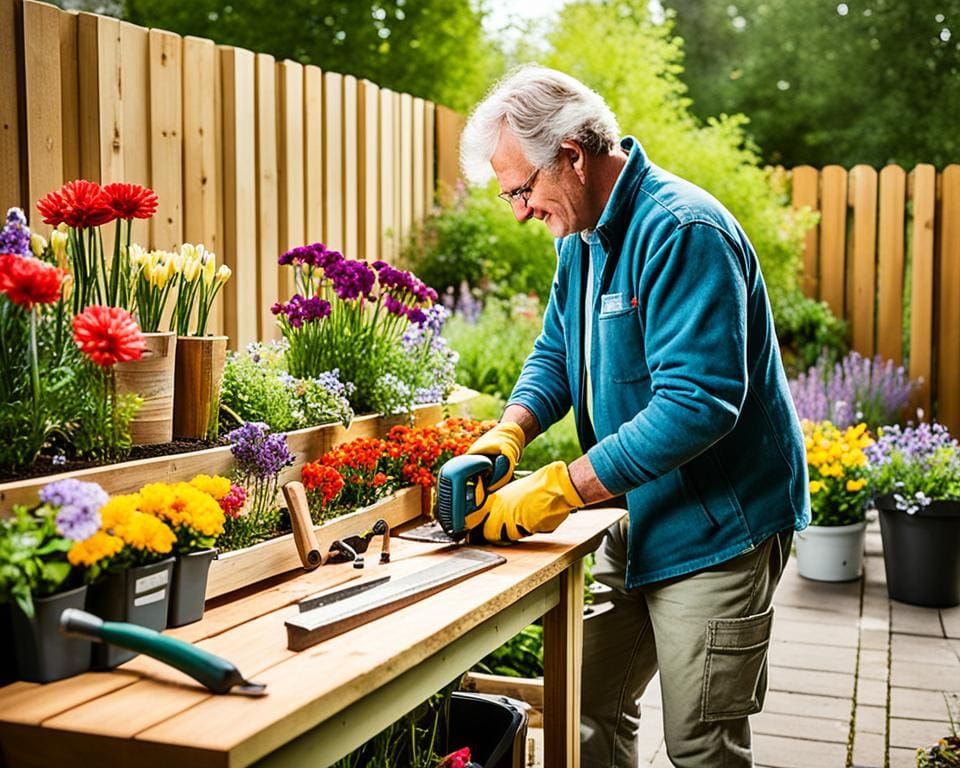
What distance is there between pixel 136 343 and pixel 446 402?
5.25 feet

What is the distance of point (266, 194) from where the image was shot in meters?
4.94

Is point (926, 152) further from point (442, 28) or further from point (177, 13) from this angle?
point (177, 13)

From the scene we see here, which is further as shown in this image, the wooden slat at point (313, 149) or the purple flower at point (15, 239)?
the wooden slat at point (313, 149)

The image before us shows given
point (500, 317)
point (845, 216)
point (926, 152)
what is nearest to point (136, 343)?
point (500, 317)

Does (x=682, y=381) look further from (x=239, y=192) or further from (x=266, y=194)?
(x=266, y=194)

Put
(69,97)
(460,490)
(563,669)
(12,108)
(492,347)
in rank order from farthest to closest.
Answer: (492,347)
(69,97)
(12,108)
(563,669)
(460,490)

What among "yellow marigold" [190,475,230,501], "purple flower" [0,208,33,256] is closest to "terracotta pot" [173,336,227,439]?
"yellow marigold" [190,475,230,501]

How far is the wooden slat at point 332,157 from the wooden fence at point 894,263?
4.17 m

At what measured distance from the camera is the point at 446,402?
10.7 feet

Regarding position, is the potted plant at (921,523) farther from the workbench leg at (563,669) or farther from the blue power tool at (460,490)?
the blue power tool at (460,490)

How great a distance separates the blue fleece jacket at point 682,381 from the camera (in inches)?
86.0

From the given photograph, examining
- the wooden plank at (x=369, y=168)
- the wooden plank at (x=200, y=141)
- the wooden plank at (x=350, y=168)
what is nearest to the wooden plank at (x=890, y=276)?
the wooden plank at (x=369, y=168)

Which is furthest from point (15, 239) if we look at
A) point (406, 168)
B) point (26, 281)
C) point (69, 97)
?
point (406, 168)

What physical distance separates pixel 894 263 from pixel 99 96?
6300mm
